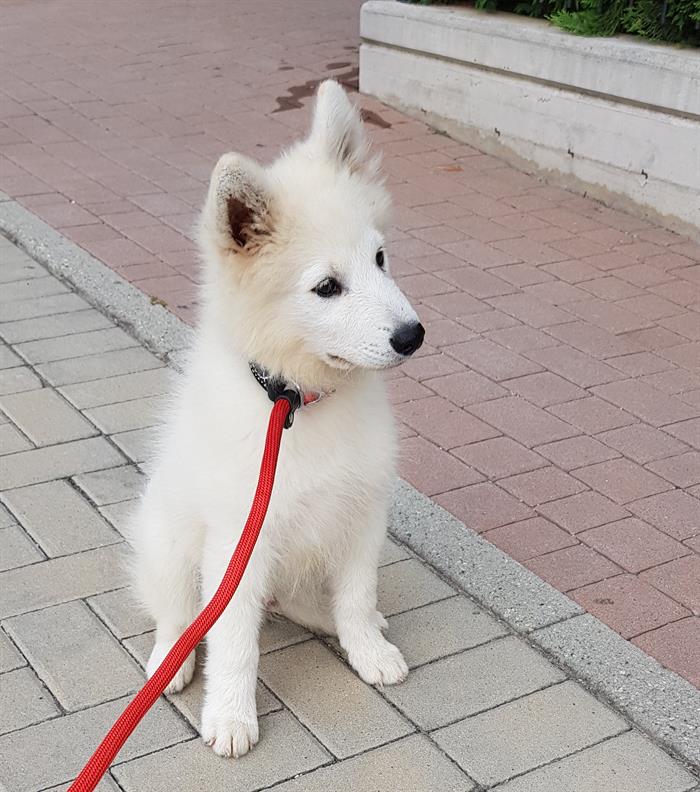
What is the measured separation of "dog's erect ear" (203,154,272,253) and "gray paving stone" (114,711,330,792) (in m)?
1.33

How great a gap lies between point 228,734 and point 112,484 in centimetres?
157

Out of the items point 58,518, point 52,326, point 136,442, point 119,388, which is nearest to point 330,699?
point 58,518

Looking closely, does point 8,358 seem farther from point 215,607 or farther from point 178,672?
point 215,607

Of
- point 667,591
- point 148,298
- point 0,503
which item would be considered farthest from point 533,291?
point 0,503

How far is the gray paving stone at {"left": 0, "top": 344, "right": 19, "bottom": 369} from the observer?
5.43m

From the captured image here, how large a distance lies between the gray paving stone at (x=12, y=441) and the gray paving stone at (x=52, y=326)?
34.5 inches

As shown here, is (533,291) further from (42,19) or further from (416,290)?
(42,19)

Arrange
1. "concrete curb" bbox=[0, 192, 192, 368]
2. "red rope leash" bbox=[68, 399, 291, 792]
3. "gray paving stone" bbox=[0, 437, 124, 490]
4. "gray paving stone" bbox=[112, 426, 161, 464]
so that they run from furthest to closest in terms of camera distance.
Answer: "concrete curb" bbox=[0, 192, 192, 368] < "gray paving stone" bbox=[112, 426, 161, 464] < "gray paving stone" bbox=[0, 437, 124, 490] < "red rope leash" bbox=[68, 399, 291, 792]

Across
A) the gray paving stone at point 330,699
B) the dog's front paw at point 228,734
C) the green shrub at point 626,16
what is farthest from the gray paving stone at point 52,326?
the green shrub at point 626,16

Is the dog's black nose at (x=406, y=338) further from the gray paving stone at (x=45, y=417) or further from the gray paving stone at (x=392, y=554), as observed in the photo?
the gray paving stone at (x=45, y=417)

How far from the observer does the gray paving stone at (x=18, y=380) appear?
522 centimetres

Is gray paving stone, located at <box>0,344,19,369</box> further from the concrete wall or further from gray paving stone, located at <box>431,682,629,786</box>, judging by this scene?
the concrete wall

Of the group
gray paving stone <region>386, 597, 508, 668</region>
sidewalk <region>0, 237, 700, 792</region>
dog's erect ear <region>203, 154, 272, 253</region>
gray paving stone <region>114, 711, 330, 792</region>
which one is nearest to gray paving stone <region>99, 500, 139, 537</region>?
sidewalk <region>0, 237, 700, 792</region>

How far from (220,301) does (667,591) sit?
5.97 ft
